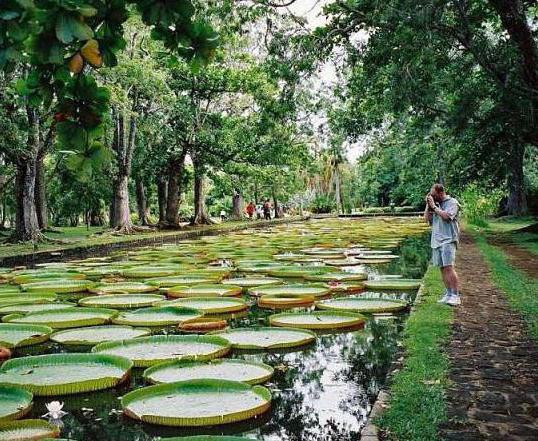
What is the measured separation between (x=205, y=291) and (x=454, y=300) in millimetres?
3768

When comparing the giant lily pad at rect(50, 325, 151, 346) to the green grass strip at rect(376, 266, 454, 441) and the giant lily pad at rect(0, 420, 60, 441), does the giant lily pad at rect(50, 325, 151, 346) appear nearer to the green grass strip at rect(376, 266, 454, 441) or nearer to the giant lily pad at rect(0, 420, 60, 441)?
the giant lily pad at rect(0, 420, 60, 441)

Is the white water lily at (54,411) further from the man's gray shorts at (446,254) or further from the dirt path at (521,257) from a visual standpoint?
the dirt path at (521,257)

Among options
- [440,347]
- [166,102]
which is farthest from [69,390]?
[166,102]

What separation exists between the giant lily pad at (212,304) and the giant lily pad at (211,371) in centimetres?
243

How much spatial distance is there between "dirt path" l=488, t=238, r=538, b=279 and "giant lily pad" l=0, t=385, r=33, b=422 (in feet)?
26.7

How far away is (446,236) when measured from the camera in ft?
24.0

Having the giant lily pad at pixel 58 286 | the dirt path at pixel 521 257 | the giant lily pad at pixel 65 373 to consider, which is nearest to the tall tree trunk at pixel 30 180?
the giant lily pad at pixel 58 286

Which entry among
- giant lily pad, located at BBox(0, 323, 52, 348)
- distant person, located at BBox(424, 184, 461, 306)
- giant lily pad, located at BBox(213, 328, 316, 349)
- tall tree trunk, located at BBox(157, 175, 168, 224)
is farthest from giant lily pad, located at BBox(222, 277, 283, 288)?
tall tree trunk, located at BBox(157, 175, 168, 224)

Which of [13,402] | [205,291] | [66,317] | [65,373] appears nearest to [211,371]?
[65,373]

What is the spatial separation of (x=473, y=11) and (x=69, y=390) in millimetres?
13703

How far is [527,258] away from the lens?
1232 cm

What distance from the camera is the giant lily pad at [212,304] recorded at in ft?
25.0

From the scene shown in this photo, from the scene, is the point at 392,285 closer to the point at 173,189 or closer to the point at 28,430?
the point at 28,430

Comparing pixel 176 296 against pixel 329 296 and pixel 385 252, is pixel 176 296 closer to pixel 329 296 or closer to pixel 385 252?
pixel 329 296
